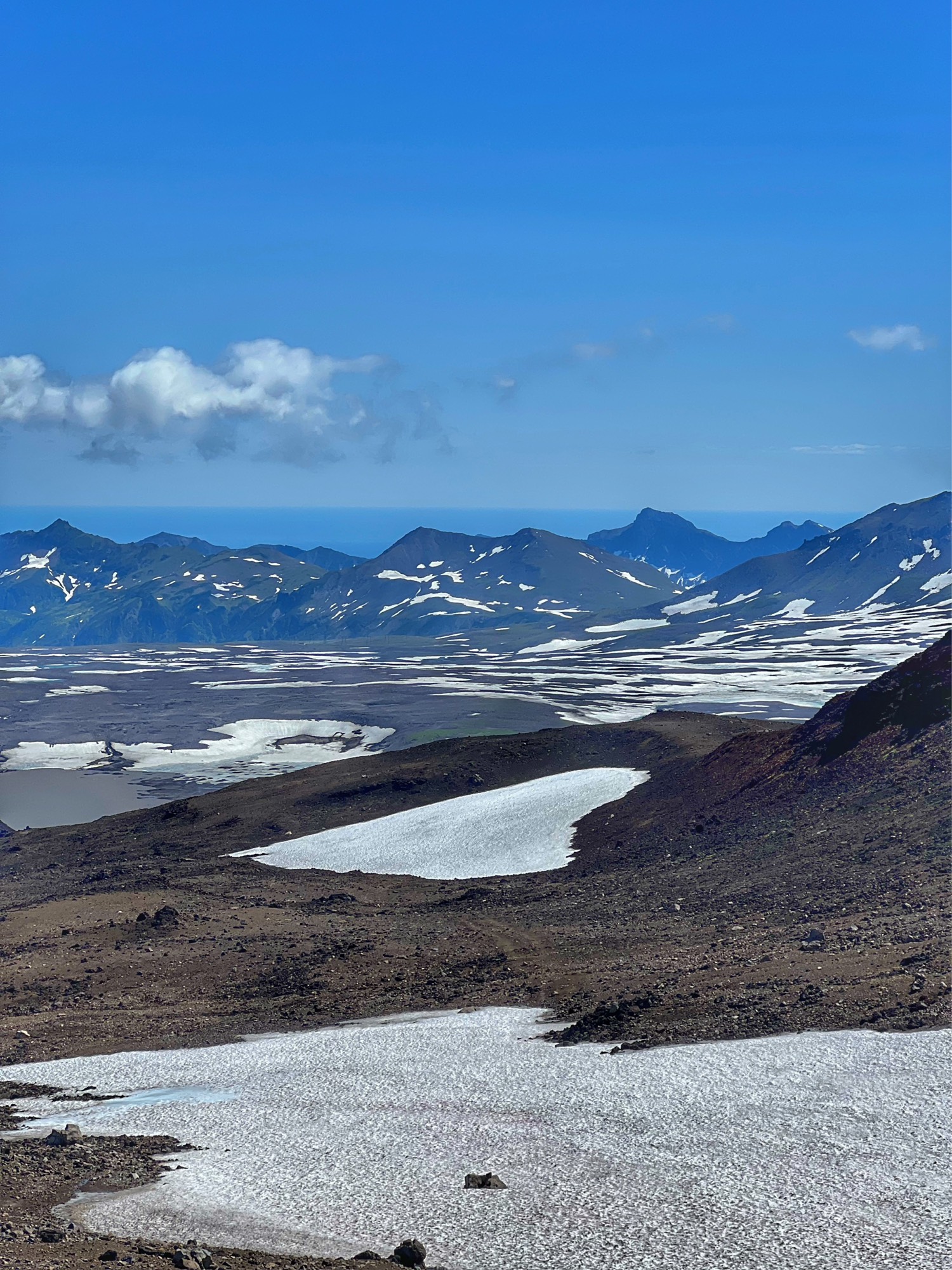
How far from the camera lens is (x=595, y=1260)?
1070cm

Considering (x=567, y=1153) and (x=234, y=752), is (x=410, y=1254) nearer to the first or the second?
(x=567, y=1153)

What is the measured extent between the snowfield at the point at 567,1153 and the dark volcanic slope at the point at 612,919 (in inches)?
87.4

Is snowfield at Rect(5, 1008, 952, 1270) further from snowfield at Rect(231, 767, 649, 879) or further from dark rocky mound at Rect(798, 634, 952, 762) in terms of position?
Answer: dark rocky mound at Rect(798, 634, 952, 762)

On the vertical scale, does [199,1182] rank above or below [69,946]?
above

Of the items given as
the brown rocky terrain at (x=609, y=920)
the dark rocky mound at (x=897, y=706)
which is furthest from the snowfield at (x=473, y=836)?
the dark rocky mound at (x=897, y=706)

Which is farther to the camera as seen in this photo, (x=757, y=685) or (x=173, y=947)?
(x=757, y=685)

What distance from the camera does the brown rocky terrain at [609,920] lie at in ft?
67.5

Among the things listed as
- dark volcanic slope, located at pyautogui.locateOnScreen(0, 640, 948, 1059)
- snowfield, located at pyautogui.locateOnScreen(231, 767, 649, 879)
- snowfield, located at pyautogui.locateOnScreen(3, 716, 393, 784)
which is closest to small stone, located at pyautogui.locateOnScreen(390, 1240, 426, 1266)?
dark volcanic slope, located at pyautogui.locateOnScreen(0, 640, 948, 1059)

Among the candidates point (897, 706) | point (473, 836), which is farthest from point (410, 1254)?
point (473, 836)

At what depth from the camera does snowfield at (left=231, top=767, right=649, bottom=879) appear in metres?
42.7

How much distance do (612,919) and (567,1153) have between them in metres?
17.5

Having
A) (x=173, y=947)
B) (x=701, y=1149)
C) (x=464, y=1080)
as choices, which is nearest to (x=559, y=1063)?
(x=464, y=1080)

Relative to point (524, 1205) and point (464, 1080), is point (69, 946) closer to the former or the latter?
point (464, 1080)

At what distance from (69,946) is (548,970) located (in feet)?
46.2
